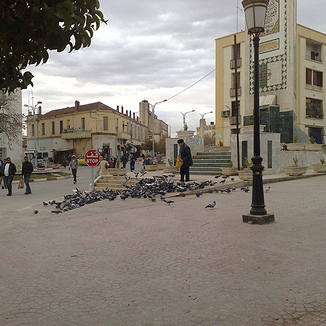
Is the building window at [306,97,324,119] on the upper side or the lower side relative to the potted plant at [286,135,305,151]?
upper

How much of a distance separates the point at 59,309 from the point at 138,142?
219 ft

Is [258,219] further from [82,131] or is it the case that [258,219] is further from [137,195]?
[82,131]

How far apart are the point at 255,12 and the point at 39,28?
523 centimetres

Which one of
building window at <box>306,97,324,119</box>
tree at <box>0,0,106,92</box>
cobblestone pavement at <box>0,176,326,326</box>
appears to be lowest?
cobblestone pavement at <box>0,176,326,326</box>

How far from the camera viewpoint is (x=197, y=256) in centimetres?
478

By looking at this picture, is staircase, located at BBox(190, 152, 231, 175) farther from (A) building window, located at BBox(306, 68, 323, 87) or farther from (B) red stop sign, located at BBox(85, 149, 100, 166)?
(A) building window, located at BBox(306, 68, 323, 87)

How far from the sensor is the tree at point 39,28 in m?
2.51

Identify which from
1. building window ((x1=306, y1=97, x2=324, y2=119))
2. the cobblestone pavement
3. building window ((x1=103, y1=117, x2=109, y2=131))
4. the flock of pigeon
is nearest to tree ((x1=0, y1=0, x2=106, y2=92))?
the cobblestone pavement

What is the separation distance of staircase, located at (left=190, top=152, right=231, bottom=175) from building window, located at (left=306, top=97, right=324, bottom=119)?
16.1 metres

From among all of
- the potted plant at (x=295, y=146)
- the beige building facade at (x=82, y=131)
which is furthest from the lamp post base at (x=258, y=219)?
the beige building facade at (x=82, y=131)

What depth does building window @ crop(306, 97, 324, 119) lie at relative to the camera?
3300 centimetres

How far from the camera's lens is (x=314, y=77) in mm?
33969

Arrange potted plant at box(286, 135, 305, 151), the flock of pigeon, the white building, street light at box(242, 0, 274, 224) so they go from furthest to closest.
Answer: the white building → potted plant at box(286, 135, 305, 151) → the flock of pigeon → street light at box(242, 0, 274, 224)

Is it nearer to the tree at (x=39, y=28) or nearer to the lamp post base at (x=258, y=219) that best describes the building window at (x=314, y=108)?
the lamp post base at (x=258, y=219)
